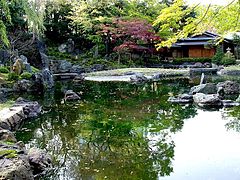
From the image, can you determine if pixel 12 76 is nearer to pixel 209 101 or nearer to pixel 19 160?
pixel 209 101

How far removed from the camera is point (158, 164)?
5598mm

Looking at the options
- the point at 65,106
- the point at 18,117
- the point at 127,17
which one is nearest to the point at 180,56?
the point at 127,17

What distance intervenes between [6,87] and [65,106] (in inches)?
228

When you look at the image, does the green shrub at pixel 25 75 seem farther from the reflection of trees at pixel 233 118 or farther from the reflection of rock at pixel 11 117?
the reflection of trees at pixel 233 118

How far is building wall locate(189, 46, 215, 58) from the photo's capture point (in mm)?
33688

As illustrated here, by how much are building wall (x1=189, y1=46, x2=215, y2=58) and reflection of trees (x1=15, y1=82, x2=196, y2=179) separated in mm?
22604

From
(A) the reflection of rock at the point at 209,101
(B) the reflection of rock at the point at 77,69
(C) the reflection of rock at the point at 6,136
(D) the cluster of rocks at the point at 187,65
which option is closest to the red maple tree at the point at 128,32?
(D) the cluster of rocks at the point at 187,65

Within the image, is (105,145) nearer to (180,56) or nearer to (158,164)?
(158,164)

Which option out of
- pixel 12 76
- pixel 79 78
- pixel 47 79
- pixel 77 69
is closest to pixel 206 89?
pixel 47 79

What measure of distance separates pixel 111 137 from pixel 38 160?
2272 millimetres

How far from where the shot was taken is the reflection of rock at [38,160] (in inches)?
208

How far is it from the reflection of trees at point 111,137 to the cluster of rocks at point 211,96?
0.79 m

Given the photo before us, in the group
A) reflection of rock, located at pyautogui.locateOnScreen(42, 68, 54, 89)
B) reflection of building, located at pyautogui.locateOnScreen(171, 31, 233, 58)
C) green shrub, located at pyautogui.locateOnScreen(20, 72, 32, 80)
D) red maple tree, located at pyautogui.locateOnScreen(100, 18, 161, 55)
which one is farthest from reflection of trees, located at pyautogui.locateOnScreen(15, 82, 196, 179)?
reflection of building, located at pyautogui.locateOnScreen(171, 31, 233, 58)

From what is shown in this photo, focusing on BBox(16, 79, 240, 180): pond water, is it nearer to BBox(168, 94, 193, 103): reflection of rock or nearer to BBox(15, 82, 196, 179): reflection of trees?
BBox(15, 82, 196, 179): reflection of trees
